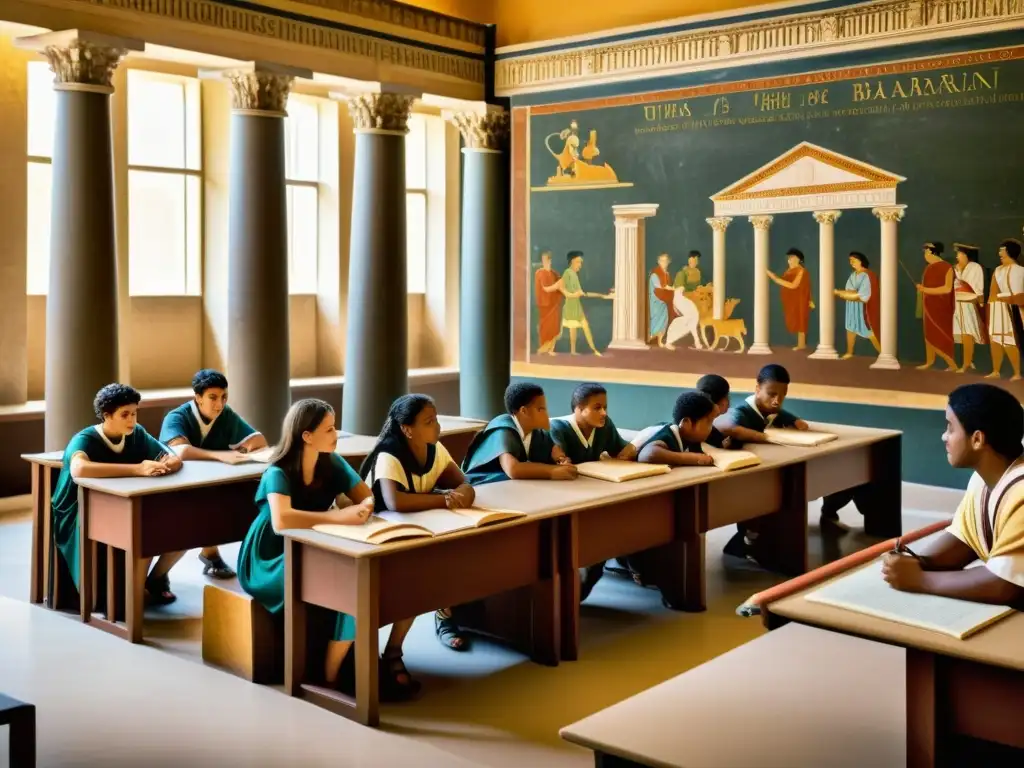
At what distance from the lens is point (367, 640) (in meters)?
5.32

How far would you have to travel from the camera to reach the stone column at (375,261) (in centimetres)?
1302

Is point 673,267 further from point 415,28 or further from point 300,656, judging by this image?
point 300,656

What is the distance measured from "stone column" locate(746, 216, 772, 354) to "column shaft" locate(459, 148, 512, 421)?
3595 mm

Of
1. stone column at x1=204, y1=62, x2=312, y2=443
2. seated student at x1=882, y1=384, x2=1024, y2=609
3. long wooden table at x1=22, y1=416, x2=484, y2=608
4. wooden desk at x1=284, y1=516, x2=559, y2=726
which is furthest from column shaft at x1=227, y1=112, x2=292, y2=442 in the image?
seated student at x1=882, y1=384, x2=1024, y2=609

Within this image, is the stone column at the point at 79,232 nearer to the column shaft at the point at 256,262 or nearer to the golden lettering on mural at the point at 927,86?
the column shaft at the point at 256,262

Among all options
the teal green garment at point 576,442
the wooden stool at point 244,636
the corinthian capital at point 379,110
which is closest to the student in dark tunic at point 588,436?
the teal green garment at point 576,442

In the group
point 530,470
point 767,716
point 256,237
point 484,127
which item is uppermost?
point 484,127

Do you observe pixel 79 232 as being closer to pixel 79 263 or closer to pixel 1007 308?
pixel 79 263

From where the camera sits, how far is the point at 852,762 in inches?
139

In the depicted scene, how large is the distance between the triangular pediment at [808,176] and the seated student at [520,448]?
225 inches

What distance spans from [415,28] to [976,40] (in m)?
6.12

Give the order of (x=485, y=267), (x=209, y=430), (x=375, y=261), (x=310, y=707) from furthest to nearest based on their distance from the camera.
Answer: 1. (x=485, y=267)
2. (x=375, y=261)
3. (x=209, y=430)
4. (x=310, y=707)

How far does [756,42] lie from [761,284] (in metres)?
2.50

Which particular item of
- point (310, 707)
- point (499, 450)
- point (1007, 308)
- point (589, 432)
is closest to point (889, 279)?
point (1007, 308)
